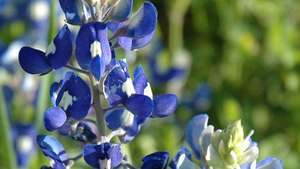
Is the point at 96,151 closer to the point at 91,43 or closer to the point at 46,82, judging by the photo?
the point at 91,43

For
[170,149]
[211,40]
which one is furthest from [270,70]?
[170,149]

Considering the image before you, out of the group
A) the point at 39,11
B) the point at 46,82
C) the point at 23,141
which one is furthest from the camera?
the point at 39,11

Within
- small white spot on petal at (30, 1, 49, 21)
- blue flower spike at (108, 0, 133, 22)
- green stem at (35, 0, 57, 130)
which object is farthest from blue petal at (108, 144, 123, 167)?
small white spot on petal at (30, 1, 49, 21)

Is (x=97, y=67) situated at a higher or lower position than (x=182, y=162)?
higher

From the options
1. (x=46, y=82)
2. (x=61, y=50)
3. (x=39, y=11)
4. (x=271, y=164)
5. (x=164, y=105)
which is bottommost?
(x=39, y=11)

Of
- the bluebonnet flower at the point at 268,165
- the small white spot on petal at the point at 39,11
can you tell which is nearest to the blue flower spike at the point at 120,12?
the bluebonnet flower at the point at 268,165

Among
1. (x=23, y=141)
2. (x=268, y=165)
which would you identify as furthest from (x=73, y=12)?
(x=23, y=141)

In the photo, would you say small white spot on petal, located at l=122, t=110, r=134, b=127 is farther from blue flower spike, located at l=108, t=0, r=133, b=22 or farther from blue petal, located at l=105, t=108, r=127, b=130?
blue flower spike, located at l=108, t=0, r=133, b=22

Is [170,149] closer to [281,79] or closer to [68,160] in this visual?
[281,79]
